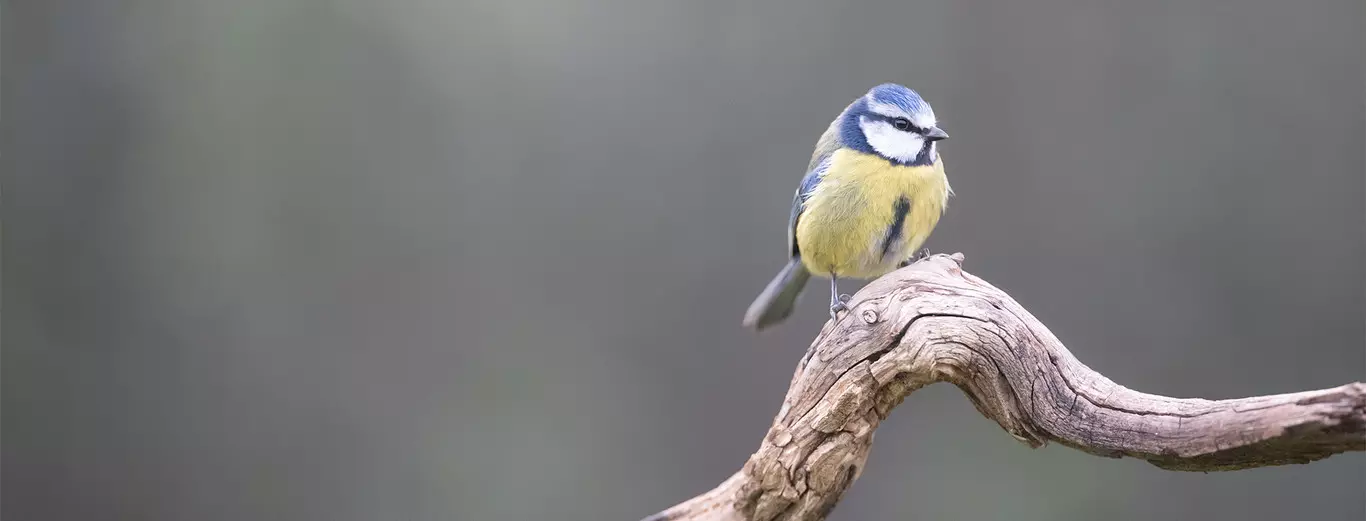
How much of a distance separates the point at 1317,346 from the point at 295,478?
2.93m

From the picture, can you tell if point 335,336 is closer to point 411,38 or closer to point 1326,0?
point 411,38

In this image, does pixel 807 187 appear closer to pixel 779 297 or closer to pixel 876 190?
pixel 876 190

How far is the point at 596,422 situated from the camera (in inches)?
118

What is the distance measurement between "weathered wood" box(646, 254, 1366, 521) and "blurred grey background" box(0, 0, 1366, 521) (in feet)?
4.03

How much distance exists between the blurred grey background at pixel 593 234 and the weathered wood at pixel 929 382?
123 centimetres

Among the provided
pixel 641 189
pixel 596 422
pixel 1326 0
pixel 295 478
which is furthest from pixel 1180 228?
pixel 295 478

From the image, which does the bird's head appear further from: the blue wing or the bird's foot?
the bird's foot

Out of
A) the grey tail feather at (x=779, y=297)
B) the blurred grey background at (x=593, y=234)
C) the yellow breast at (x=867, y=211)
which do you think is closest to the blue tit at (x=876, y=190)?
the yellow breast at (x=867, y=211)

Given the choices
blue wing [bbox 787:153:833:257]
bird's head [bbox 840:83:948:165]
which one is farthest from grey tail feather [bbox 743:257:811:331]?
bird's head [bbox 840:83:948:165]

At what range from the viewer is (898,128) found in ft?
6.12

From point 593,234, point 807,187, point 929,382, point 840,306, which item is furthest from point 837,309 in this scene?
point 593,234

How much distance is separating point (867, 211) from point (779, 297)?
356 millimetres

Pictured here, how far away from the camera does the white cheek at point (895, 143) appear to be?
186cm

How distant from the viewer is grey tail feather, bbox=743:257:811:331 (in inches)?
82.8
